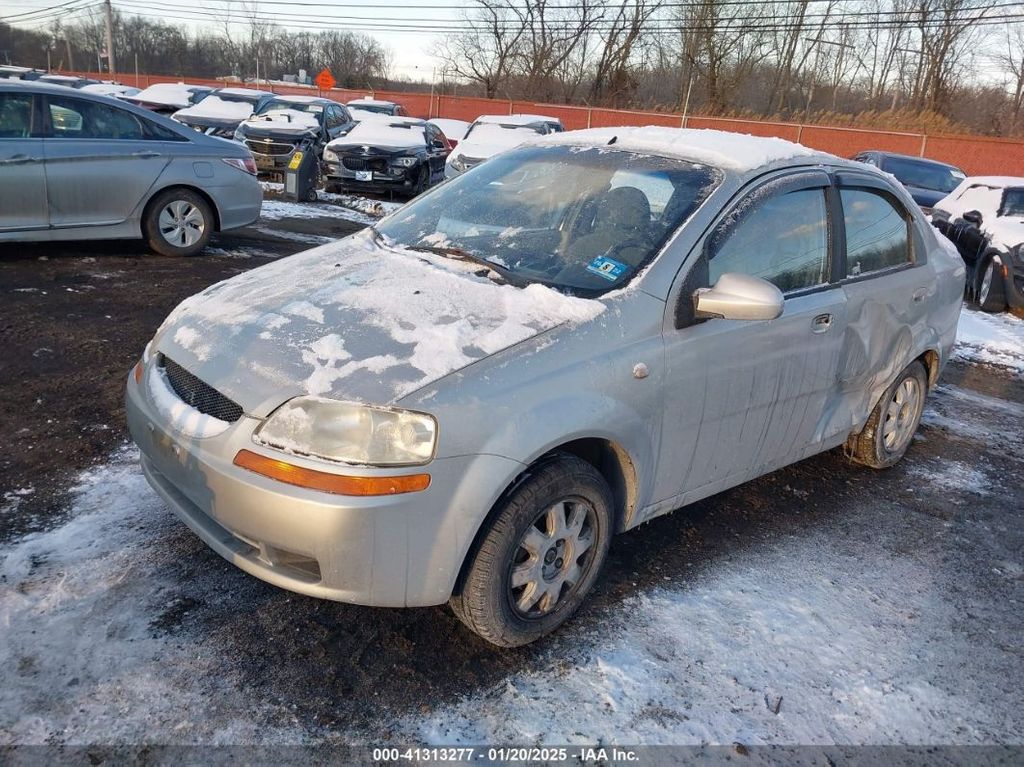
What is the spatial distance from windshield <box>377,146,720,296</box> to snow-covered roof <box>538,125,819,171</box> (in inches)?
2.9

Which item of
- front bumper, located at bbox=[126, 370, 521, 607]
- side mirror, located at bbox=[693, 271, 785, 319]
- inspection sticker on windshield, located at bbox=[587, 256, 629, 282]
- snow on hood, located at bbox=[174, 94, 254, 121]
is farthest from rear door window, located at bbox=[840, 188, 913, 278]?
snow on hood, located at bbox=[174, 94, 254, 121]

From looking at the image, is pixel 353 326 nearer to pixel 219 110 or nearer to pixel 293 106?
pixel 219 110

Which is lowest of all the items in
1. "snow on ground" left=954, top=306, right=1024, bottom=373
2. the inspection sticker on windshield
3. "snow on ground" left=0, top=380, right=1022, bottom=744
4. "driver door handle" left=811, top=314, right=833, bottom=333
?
"snow on ground" left=0, top=380, right=1022, bottom=744

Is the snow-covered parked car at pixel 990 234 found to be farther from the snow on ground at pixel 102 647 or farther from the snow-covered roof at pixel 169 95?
the snow-covered roof at pixel 169 95

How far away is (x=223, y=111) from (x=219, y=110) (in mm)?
162

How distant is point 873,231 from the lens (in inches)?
157

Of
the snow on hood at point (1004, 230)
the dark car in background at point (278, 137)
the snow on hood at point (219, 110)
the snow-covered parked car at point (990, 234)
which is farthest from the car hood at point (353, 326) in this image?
the snow on hood at point (219, 110)

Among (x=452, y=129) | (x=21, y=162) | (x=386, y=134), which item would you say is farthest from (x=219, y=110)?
(x=21, y=162)

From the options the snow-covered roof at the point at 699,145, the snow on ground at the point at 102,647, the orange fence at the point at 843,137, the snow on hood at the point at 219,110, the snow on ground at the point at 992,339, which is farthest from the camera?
the orange fence at the point at 843,137

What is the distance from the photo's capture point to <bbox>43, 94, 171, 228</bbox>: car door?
6824mm

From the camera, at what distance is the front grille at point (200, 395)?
2.49 metres

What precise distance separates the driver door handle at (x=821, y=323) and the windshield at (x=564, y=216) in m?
0.77

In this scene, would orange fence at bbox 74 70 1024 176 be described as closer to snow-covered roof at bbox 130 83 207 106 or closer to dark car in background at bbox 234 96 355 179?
dark car in background at bbox 234 96 355 179

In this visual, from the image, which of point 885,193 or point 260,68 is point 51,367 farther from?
point 260,68
